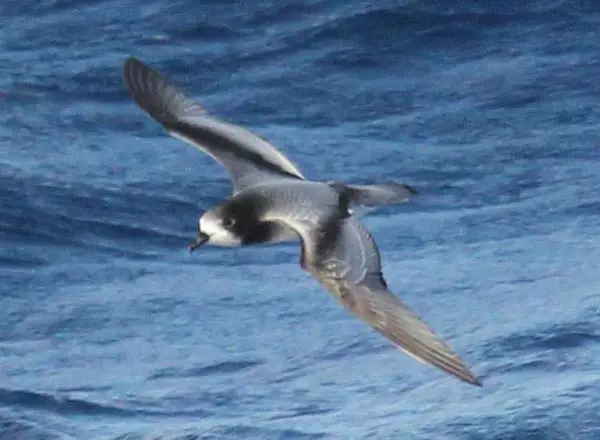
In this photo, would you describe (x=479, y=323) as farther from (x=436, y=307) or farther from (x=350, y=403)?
(x=350, y=403)

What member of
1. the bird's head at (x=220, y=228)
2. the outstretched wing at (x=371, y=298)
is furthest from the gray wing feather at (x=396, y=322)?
the bird's head at (x=220, y=228)

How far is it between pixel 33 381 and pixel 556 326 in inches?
106

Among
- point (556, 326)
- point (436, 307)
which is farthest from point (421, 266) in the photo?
point (556, 326)

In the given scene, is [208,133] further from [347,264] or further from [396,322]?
[396,322]

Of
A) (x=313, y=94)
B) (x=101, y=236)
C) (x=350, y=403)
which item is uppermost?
(x=313, y=94)

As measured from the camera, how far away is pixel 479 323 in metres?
11.4

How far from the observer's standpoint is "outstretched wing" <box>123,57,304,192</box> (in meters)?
9.53

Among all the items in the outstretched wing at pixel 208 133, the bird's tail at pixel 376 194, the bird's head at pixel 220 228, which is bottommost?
the bird's head at pixel 220 228

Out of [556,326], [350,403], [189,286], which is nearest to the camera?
[350,403]

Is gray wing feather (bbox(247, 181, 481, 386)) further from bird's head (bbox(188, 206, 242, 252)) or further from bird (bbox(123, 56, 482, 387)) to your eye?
bird's head (bbox(188, 206, 242, 252))

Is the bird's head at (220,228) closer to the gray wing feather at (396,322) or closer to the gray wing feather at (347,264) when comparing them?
the gray wing feather at (347,264)

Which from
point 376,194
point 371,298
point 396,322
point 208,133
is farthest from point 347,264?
point 208,133

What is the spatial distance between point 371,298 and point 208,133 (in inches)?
81.1

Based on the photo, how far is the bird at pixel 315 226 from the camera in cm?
778
